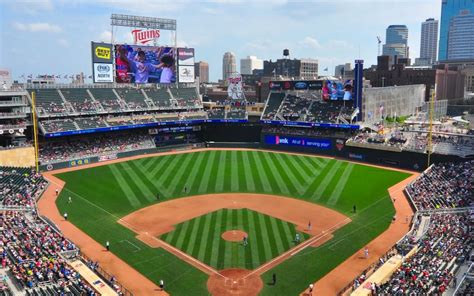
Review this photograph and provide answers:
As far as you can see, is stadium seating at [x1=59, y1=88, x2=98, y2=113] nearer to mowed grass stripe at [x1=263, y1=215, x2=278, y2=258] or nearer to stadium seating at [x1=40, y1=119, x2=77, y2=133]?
stadium seating at [x1=40, y1=119, x2=77, y2=133]

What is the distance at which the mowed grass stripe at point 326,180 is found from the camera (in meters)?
42.1

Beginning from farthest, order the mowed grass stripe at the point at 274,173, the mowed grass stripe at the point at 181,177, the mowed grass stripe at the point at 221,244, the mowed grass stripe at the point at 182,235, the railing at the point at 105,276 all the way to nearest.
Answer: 1. the mowed grass stripe at the point at 274,173
2. the mowed grass stripe at the point at 181,177
3. the mowed grass stripe at the point at 182,235
4. the mowed grass stripe at the point at 221,244
5. the railing at the point at 105,276

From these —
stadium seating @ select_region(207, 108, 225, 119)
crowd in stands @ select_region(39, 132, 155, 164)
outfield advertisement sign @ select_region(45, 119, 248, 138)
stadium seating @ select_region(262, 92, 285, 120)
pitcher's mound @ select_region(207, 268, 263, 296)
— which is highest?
stadium seating @ select_region(262, 92, 285, 120)

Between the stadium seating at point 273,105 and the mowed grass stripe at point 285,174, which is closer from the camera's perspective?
the mowed grass stripe at point 285,174

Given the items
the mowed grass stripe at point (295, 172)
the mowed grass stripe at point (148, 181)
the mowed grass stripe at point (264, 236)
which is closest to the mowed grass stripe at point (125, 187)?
the mowed grass stripe at point (148, 181)

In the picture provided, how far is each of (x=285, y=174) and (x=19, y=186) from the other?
30.2 meters

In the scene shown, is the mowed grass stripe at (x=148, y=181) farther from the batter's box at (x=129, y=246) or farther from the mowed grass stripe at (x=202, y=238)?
the batter's box at (x=129, y=246)

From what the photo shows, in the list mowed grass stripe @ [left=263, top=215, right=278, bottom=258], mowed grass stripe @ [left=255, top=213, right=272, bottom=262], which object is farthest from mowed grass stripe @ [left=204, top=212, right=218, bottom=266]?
mowed grass stripe @ [left=263, top=215, right=278, bottom=258]

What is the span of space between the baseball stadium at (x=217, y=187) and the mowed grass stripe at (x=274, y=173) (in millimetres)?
555

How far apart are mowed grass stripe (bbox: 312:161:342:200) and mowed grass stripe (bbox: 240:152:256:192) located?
7004 millimetres

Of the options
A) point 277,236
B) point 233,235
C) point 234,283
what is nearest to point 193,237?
point 233,235

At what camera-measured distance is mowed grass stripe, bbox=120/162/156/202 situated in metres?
41.3

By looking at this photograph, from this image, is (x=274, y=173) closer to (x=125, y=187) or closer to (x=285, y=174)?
(x=285, y=174)

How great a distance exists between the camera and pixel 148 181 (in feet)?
155
